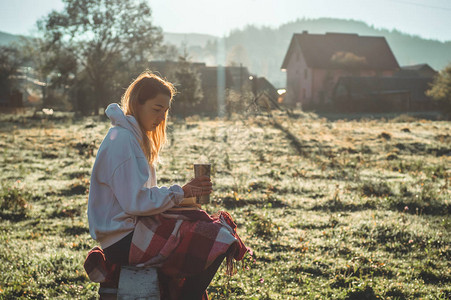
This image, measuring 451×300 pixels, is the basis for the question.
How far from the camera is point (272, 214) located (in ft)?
25.5

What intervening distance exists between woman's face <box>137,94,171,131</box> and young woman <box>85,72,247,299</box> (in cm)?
12

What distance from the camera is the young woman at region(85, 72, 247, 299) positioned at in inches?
102

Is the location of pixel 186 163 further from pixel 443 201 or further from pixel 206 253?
pixel 206 253

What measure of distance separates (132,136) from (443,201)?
7439 millimetres

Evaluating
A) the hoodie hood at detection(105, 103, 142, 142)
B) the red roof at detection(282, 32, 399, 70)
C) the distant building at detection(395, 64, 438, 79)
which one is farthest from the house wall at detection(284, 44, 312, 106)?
the hoodie hood at detection(105, 103, 142, 142)

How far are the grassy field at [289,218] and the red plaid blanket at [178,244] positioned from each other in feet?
6.14

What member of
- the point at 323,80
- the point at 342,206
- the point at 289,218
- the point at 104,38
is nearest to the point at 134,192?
the point at 289,218

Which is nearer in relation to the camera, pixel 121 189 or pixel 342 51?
pixel 121 189

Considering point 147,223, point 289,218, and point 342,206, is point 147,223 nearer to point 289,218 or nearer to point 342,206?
point 289,218

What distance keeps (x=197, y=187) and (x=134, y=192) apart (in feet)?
1.57

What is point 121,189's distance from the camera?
8.43ft

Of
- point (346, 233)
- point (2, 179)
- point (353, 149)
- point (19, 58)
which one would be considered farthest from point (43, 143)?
point (19, 58)

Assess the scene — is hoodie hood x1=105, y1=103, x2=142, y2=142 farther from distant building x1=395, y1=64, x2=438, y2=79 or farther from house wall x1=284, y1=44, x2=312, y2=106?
distant building x1=395, y1=64, x2=438, y2=79

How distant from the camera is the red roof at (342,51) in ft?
191
